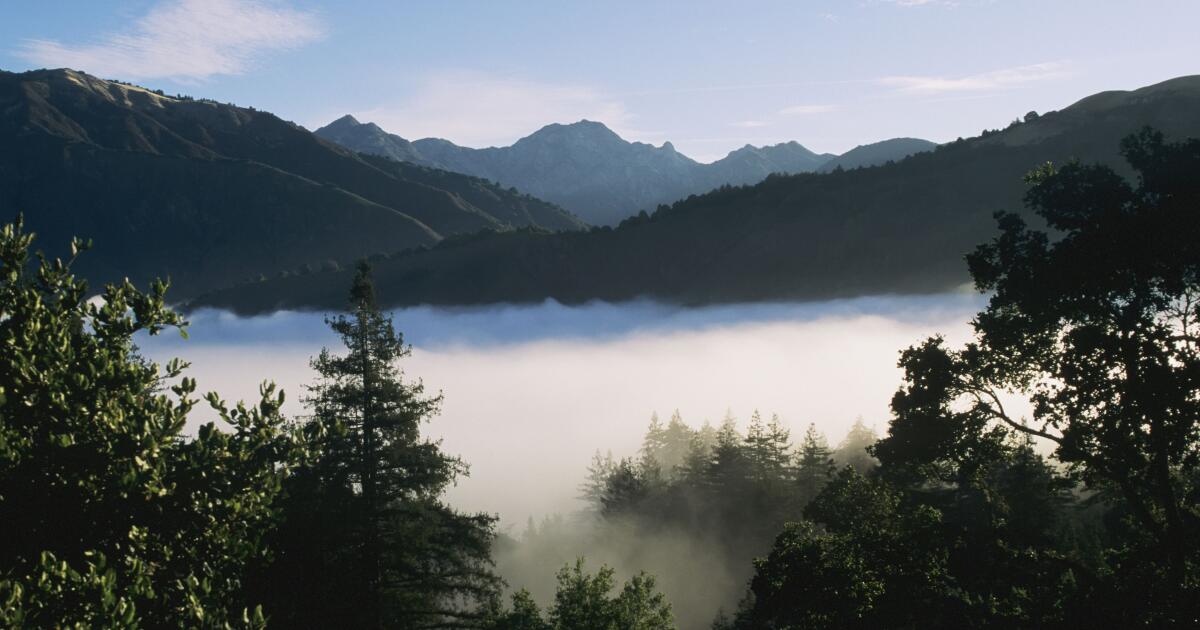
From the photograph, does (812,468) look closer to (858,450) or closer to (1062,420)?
(858,450)

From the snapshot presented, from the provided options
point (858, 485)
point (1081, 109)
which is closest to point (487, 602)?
point (858, 485)

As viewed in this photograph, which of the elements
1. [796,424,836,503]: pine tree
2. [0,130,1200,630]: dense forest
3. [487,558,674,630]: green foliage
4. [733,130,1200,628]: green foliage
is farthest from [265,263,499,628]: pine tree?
[796,424,836,503]: pine tree

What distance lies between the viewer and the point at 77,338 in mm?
11336

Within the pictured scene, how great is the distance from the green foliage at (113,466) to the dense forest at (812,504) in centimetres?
4

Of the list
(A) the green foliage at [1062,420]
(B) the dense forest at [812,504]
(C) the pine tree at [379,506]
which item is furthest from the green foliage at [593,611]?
(A) the green foliage at [1062,420]

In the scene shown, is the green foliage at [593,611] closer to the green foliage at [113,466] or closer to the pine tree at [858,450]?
the green foliage at [113,466]

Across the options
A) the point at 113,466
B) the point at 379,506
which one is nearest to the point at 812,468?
the point at 379,506

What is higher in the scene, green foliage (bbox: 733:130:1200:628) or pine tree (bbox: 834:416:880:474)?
green foliage (bbox: 733:130:1200:628)

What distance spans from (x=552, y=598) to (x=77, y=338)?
64.6 m

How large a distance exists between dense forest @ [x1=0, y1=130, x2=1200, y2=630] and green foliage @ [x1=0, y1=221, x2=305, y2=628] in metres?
0.04

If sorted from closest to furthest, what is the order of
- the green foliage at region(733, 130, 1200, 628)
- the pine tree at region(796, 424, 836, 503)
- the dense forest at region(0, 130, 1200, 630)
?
the dense forest at region(0, 130, 1200, 630) < the green foliage at region(733, 130, 1200, 628) < the pine tree at region(796, 424, 836, 503)

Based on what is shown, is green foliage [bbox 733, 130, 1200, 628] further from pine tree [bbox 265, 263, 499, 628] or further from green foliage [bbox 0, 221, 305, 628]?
pine tree [bbox 265, 263, 499, 628]

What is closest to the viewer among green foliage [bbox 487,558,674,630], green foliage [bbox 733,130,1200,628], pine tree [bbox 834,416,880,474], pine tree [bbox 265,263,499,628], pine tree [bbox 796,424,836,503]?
green foliage [bbox 733,130,1200,628]

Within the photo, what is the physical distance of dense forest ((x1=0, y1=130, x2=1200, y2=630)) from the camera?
986 centimetres
